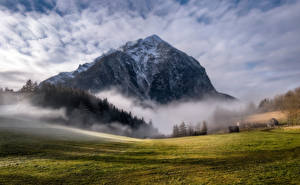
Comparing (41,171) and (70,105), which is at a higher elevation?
(70,105)

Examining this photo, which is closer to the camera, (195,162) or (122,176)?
(122,176)

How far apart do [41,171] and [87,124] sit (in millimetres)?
149996

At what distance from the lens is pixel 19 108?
12694 cm

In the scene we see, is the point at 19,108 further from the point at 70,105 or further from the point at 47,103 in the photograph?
the point at 70,105

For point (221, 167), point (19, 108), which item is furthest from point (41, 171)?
point (19, 108)

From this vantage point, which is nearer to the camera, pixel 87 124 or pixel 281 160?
pixel 281 160

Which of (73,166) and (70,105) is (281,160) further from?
(70,105)

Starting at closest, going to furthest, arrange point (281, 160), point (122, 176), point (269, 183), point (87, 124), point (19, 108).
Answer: point (269, 183), point (122, 176), point (281, 160), point (19, 108), point (87, 124)

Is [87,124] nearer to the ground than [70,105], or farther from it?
nearer to the ground

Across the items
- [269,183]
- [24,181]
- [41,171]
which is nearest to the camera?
[269,183]

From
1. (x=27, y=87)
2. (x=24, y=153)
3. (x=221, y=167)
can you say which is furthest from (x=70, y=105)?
(x=221, y=167)

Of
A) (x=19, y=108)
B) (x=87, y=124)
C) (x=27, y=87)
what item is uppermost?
(x=27, y=87)

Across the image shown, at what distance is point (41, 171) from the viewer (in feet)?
70.5

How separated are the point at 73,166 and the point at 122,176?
8.78 m
